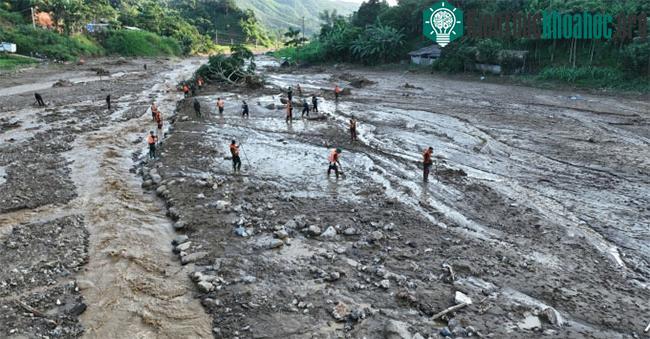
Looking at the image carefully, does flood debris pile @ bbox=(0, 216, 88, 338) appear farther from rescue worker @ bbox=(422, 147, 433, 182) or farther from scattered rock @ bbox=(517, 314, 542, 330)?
rescue worker @ bbox=(422, 147, 433, 182)

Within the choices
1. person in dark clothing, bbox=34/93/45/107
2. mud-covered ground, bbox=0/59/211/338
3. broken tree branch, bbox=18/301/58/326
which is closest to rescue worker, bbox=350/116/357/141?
mud-covered ground, bbox=0/59/211/338

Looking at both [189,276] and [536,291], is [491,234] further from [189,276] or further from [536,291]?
[189,276]

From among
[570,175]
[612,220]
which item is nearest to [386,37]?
[570,175]

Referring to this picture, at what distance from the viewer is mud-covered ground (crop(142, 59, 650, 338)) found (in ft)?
29.1

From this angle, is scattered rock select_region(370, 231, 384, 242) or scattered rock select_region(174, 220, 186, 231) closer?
scattered rock select_region(370, 231, 384, 242)

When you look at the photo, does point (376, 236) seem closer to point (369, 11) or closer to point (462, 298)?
point (462, 298)

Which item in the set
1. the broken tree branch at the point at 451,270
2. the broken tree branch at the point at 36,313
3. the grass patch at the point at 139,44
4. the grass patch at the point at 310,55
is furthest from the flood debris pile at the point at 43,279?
the grass patch at the point at 139,44

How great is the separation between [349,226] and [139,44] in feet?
252

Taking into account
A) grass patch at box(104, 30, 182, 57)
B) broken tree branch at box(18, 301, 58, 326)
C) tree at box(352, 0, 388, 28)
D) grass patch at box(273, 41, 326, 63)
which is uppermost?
tree at box(352, 0, 388, 28)

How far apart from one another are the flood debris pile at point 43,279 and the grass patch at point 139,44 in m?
69.2

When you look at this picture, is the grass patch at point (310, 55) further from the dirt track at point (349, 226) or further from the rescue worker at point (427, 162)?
the rescue worker at point (427, 162)
